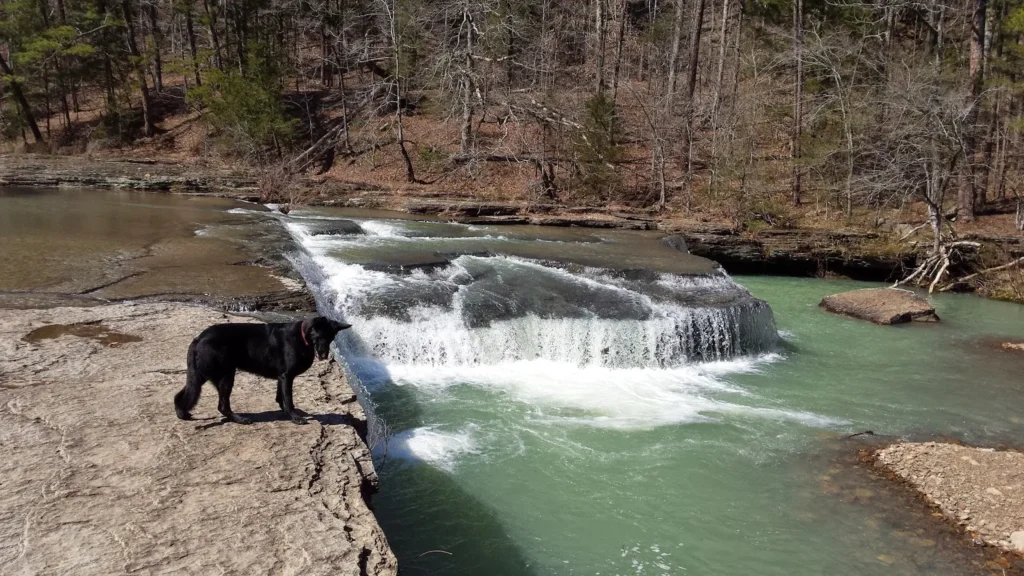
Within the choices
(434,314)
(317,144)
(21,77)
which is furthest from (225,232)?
(21,77)

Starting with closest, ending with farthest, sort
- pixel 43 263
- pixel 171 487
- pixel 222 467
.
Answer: pixel 171 487, pixel 222 467, pixel 43 263

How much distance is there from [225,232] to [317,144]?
15.9 metres

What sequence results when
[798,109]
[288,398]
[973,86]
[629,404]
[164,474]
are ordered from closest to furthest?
[164,474]
[288,398]
[629,404]
[973,86]
[798,109]

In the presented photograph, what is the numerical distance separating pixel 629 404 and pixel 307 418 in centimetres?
435

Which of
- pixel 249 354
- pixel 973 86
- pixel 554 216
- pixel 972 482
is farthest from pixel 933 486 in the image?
pixel 973 86

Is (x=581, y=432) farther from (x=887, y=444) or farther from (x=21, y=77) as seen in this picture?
(x=21, y=77)

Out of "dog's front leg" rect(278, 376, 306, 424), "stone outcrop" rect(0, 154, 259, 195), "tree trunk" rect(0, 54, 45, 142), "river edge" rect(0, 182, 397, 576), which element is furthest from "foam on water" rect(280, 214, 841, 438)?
"tree trunk" rect(0, 54, 45, 142)

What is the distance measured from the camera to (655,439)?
6.69 metres

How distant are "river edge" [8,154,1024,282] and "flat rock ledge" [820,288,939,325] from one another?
139 inches

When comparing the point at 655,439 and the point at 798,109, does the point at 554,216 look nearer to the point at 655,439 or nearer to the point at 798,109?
the point at 798,109

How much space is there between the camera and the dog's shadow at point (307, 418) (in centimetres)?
432

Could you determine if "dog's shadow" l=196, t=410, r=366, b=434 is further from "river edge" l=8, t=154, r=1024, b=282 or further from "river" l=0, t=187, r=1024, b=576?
"river edge" l=8, t=154, r=1024, b=282

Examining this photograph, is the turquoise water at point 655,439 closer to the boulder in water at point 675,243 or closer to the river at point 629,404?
the river at point 629,404

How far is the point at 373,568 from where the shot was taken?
2998mm
